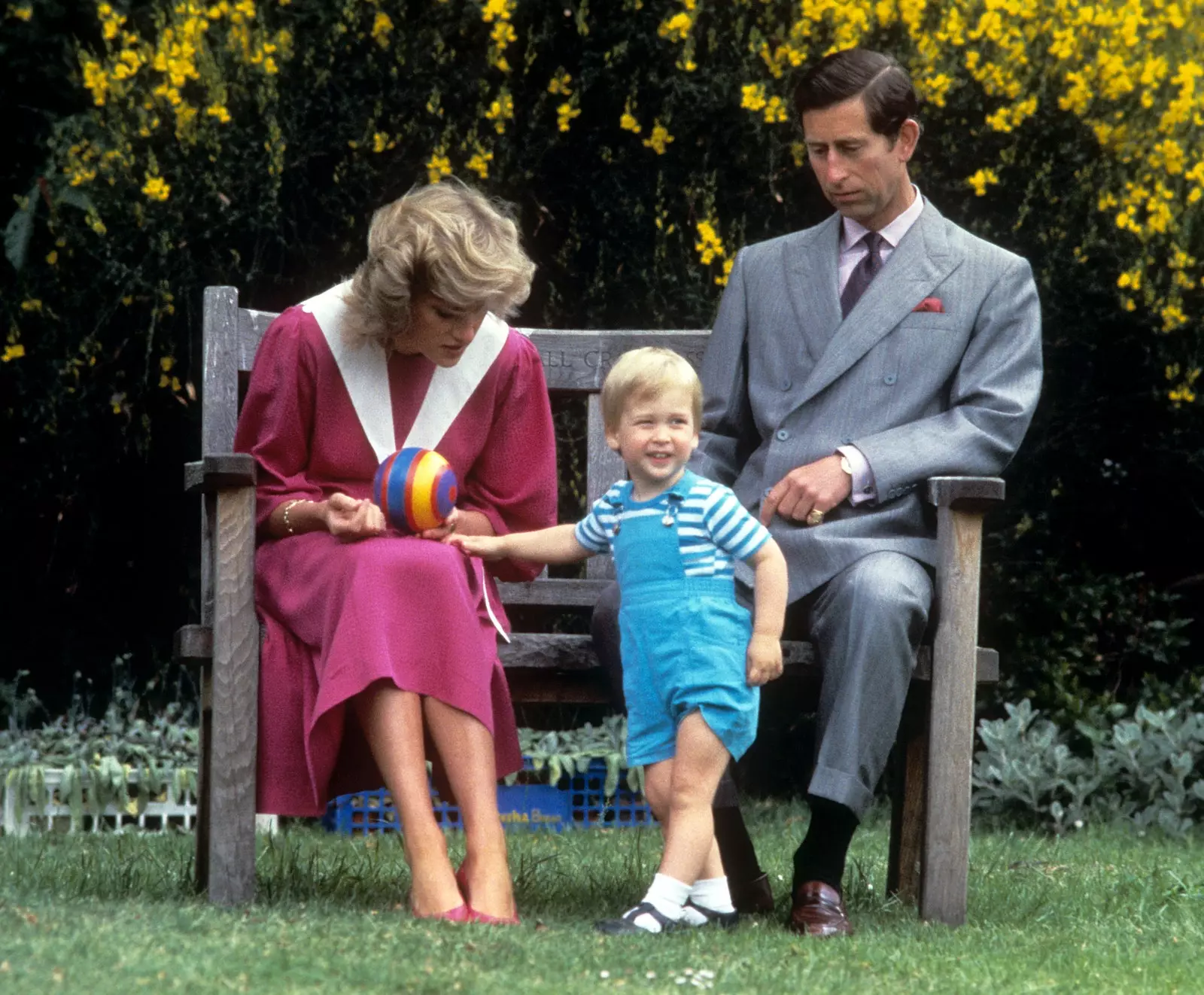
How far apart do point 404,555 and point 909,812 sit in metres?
1.22

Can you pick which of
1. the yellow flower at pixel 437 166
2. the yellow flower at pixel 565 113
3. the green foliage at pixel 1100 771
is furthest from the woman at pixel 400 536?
the green foliage at pixel 1100 771

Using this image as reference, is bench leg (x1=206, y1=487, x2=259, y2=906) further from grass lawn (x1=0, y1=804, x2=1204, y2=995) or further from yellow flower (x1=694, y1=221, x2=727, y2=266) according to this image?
yellow flower (x1=694, y1=221, x2=727, y2=266)

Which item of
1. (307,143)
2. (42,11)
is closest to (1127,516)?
(307,143)

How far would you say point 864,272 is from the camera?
4.08 metres

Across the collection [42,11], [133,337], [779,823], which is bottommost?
[779,823]

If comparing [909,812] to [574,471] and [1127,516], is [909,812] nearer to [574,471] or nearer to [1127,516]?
[574,471]

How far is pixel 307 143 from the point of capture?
17.8ft

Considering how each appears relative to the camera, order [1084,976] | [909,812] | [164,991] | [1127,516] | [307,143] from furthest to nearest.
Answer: [1127,516] → [307,143] → [909,812] → [1084,976] → [164,991]

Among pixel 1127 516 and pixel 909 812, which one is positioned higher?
pixel 1127 516

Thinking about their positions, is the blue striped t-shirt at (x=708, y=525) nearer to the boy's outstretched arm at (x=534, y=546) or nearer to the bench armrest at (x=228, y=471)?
the boy's outstretched arm at (x=534, y=546)

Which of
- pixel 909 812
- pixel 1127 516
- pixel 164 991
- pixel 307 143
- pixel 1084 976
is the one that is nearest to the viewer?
pixel 164 991

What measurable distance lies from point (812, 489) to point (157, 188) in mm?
2383

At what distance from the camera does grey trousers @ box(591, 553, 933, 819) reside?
3.56 metres

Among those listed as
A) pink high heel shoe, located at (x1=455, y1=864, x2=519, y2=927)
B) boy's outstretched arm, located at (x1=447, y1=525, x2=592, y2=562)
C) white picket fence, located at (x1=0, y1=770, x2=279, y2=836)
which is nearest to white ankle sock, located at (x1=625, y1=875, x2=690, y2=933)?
pink high heel shoe, located at (x1=455, y1=864, x2=519, y2=927)
